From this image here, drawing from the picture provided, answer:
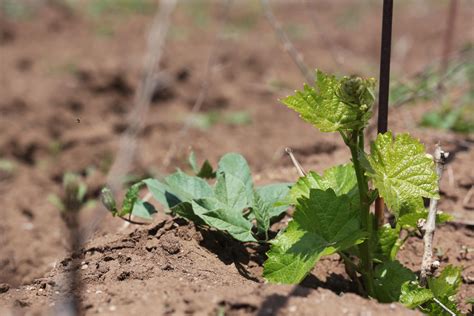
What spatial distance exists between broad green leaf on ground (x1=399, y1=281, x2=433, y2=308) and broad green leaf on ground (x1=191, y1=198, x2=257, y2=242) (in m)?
0.41

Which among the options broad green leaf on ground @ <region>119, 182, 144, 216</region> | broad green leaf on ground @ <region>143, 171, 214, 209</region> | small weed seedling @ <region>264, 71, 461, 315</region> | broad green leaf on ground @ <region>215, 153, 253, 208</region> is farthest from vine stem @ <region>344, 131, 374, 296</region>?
broad green leaf on ground @ <region>119, 182, 144, 216</region>

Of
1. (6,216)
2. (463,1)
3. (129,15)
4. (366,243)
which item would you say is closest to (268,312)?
(366,243)

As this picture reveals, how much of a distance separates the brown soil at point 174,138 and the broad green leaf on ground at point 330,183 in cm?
27

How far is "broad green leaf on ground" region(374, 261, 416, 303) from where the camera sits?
1732 millimetres

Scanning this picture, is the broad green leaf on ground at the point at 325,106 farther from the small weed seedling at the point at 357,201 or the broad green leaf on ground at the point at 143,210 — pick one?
the broad green leaf on ground at the point at 143,210

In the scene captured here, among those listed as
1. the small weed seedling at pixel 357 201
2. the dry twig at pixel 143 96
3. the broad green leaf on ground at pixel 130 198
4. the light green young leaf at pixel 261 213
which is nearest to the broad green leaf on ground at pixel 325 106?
the small weed seedling at pixel 357 201

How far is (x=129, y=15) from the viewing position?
684 cm

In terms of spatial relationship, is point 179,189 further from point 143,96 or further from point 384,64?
point 143,96

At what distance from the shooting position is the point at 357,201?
176 centimetres

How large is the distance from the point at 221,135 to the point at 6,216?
A: 148cm

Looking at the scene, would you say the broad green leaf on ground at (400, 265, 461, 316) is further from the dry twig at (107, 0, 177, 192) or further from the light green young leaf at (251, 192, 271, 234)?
the dry twig at (107, 0, 177, 192)

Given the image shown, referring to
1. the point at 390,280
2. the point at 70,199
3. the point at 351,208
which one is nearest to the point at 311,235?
the point at 351,208

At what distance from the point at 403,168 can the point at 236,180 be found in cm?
51

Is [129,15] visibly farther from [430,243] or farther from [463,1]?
[430,243]
